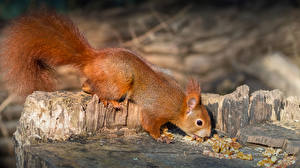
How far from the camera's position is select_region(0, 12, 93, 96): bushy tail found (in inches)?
80.5

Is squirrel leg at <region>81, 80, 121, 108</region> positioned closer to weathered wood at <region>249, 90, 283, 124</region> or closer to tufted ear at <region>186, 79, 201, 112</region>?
tufted ear at <region>186, 79, 201, 112</region>

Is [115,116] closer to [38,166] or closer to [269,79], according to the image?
[38,166]

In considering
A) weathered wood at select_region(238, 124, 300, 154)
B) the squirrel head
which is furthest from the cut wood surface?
the squirrel head

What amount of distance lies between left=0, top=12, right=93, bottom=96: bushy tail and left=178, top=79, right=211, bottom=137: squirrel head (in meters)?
0.54

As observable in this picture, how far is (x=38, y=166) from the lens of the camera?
1.58 metres

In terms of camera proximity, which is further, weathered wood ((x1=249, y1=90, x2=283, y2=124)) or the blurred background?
the blurred background

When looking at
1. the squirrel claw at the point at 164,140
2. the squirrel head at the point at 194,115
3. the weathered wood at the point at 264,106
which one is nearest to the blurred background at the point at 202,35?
the weathered wood at the point at 264,106

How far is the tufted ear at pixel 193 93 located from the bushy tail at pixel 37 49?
1.73 feet

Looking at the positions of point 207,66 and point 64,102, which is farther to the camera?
point 207,66

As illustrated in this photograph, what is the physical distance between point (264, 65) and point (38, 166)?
3.41 meters

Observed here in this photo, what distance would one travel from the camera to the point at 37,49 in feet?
6.76

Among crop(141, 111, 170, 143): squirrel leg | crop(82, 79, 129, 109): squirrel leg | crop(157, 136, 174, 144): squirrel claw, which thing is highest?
crop(82, 79, 129, 109): squirrel leg

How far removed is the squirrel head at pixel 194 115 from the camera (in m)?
2.13

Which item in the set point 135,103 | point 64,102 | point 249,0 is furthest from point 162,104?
point 249,0
